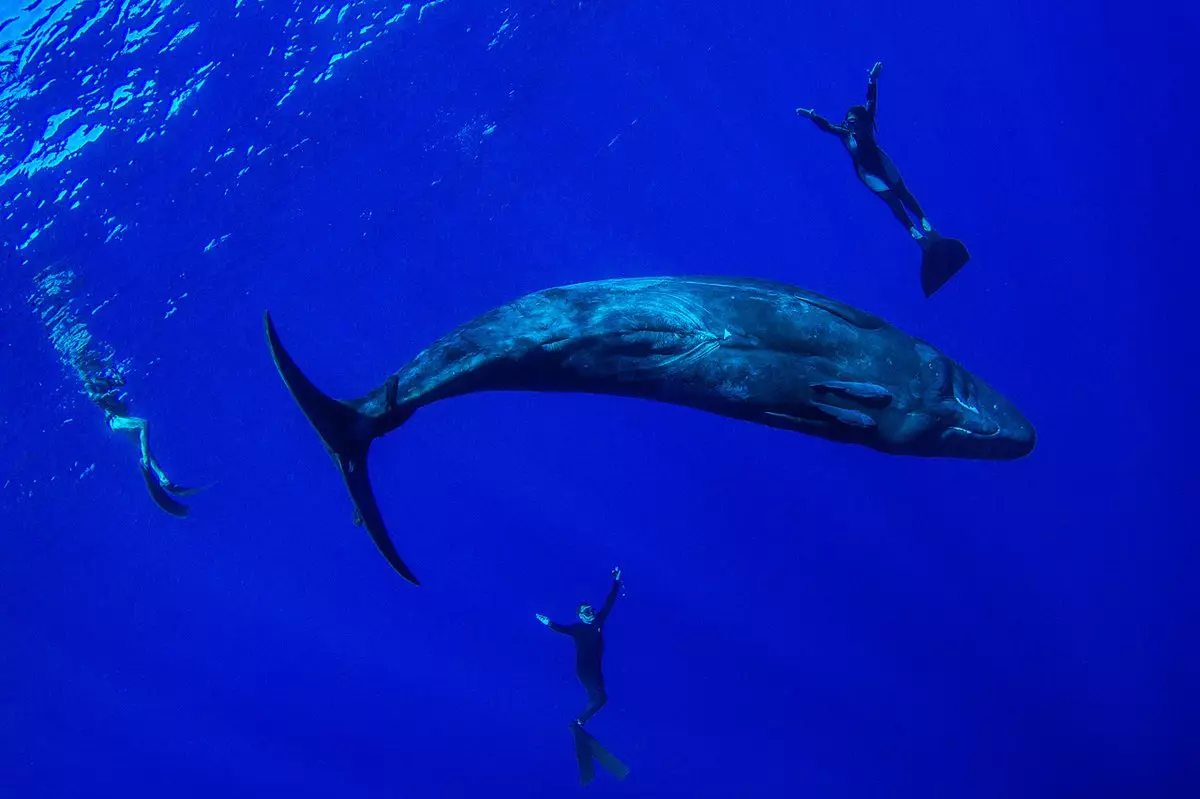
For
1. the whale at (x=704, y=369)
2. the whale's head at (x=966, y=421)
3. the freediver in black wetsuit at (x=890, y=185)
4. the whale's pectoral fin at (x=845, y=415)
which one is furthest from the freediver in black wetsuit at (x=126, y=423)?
the freediver in black wetsuit at (x=890, y=185)

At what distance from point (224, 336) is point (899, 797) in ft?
108

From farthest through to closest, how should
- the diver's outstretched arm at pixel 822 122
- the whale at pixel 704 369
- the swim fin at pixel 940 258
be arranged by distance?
the swim fin at pixel 940 258
the diver's outstretched arm at pixel 822 122
the whale at pixel 704 369

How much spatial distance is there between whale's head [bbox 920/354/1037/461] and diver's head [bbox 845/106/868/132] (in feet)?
18.8

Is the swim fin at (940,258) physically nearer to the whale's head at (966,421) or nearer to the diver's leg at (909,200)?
the diver's leg at (909,200)

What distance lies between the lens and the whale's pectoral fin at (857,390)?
5.01 metres

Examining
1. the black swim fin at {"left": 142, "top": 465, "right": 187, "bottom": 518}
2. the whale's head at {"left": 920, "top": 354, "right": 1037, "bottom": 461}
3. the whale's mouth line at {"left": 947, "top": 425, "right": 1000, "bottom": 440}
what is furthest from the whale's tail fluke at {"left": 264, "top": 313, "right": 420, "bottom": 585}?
the black swim fin at {"left": 142, "top": 465, "right": 187, "bottom": 518}

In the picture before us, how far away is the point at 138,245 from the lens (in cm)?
1927

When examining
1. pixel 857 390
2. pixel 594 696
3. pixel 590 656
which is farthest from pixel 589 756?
pixel 857 390

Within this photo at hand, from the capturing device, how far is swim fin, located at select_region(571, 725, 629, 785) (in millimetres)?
13365

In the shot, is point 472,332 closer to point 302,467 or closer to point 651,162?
point 651,162

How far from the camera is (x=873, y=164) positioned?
10.4 metres

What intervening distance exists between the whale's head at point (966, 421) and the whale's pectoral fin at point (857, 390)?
501 mm

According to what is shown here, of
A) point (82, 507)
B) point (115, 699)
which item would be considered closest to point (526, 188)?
point (82, 507)

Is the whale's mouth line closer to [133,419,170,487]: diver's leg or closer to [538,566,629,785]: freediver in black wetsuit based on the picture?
[538,566,629,785]: freediver in black wetsuit
